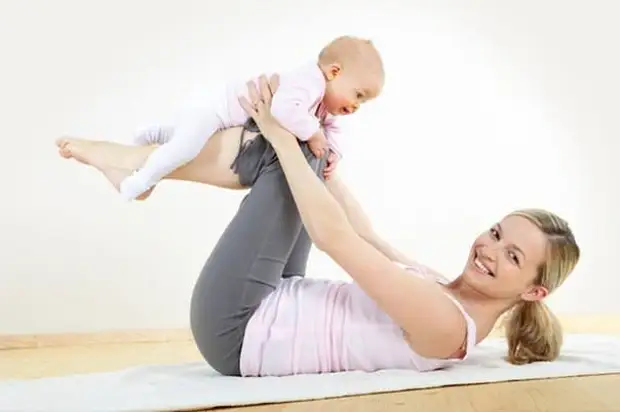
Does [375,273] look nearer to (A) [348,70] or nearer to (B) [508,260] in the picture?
(B) [508,260]

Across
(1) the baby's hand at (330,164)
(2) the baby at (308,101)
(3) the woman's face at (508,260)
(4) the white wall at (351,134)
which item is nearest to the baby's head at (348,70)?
(2) the baby at (308,101)

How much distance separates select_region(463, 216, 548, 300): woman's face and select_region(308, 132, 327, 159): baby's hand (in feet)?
1.18

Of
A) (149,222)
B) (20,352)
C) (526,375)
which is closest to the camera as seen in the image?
(526,375)

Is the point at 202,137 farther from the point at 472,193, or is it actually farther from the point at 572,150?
the point at 572,150

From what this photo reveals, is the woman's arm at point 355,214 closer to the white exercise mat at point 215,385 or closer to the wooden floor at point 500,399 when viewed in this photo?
the white exercise mat at point 215,385

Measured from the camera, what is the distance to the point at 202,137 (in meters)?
1.72

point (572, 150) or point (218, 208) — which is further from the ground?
point (572, 150)

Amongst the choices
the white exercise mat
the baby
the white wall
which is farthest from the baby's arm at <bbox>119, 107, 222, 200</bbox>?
the white wall

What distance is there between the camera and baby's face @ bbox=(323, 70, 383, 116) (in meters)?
1.74

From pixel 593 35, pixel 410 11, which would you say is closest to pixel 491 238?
pixel 410 11

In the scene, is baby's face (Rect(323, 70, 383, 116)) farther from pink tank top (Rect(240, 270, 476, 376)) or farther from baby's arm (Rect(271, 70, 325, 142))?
pink tank top (Rect(240, 270, 476, 376))

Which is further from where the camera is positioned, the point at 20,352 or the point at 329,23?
the point at 329,23

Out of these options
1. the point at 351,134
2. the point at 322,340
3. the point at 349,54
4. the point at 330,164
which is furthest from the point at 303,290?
the point at 351,134

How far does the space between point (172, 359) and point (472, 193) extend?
151cm
